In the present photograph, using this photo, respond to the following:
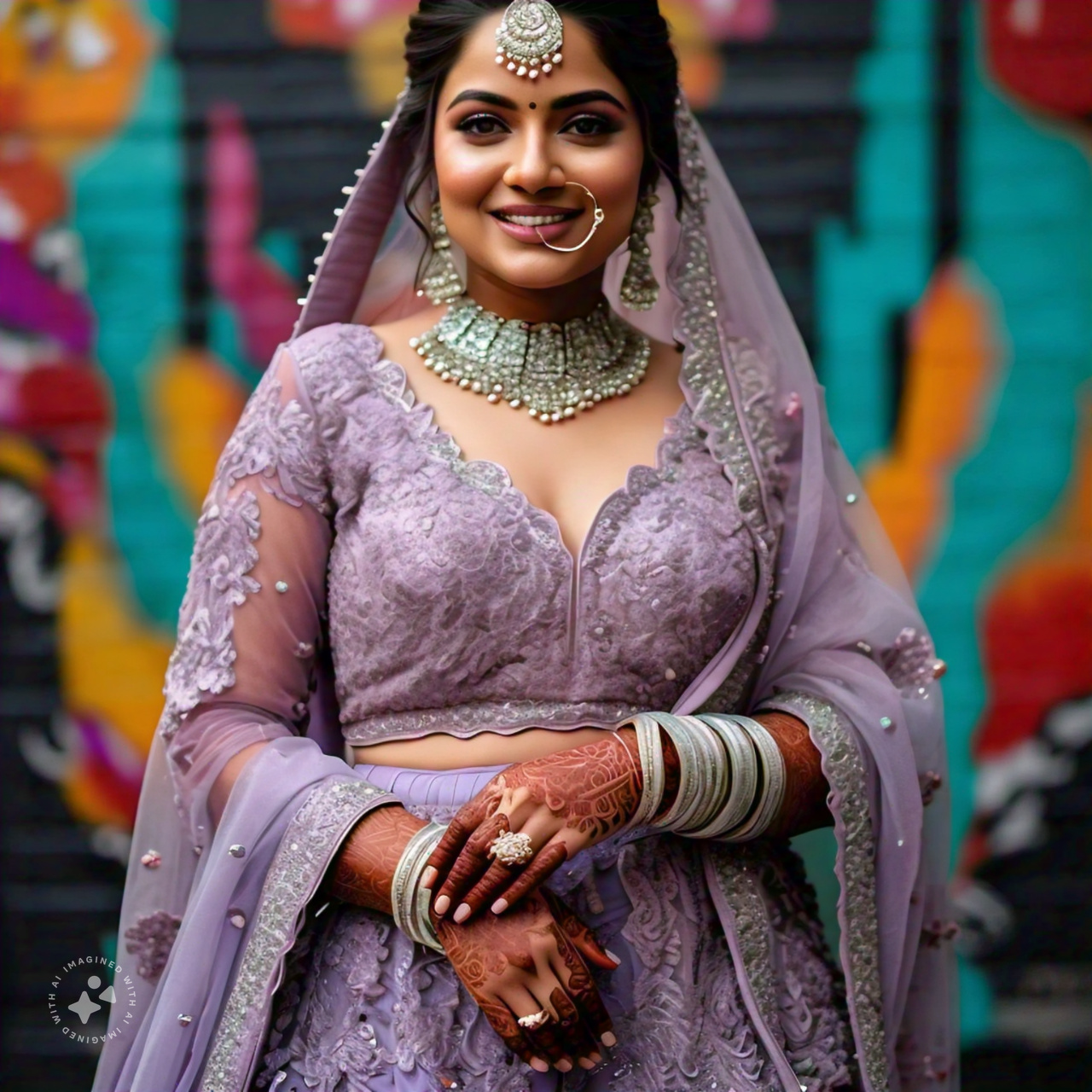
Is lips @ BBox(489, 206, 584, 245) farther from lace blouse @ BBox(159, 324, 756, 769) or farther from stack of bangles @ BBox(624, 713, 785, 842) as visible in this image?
stack of bangles @ BBox(624, 713, 785, 842)

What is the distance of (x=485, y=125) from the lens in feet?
5.38

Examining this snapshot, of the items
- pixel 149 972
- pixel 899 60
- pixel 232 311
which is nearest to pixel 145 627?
pixel 232 311

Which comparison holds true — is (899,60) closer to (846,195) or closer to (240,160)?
(846,195)

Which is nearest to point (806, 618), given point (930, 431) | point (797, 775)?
point (797, 775)

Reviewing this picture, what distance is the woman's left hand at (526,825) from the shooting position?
142cm

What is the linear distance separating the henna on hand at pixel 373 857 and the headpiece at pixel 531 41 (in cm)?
79

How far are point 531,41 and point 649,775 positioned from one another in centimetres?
78

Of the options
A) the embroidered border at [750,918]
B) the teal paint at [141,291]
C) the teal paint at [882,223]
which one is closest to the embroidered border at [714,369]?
the embroidered border at [750,918]

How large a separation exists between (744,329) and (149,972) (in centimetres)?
104

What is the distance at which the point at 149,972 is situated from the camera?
173 cm

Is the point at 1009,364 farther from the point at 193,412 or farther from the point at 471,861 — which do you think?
the point at 471,861

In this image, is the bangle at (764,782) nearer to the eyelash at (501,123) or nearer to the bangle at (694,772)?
the bangle at (694,772)

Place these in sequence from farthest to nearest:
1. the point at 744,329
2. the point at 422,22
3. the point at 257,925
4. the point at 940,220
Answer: the point at 940,220
the point at 744,329
the point at 422,22
the point at 257,925

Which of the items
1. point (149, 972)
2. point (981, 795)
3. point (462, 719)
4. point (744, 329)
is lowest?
A: point (981, 795)
